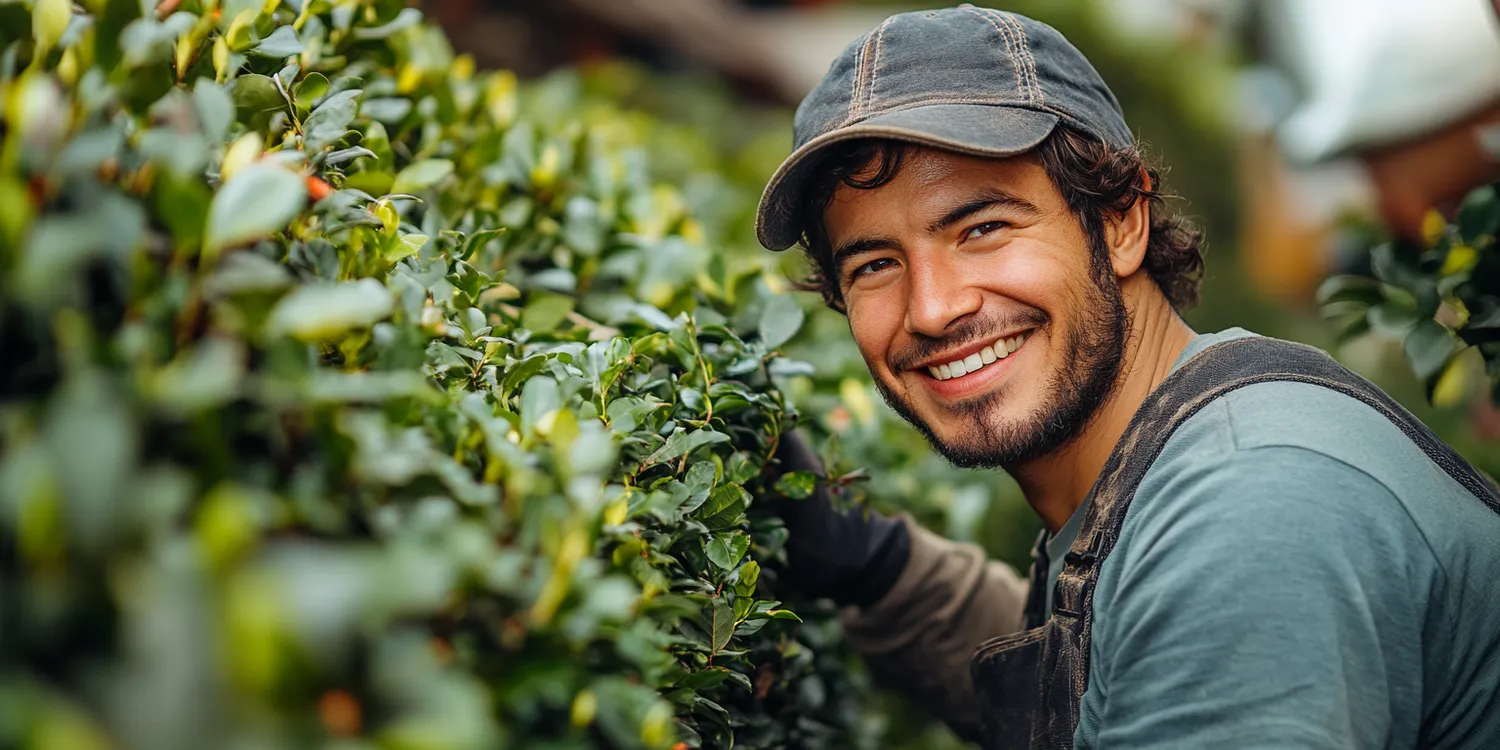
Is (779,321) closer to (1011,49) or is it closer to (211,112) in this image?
(1011,49)

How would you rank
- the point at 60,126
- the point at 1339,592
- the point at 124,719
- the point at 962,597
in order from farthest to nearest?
1. the point at 962,597
2. the point at 1339,592
3. the point at 60,126
4. the point at 124,719

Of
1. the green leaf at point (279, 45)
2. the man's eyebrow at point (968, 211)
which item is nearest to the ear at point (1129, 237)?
the man's eyebrow at point (968, 211)

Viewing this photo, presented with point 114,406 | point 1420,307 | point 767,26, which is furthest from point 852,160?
point 767,26

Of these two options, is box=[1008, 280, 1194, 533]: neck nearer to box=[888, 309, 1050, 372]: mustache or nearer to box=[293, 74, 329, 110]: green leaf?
box=[888, 309, 1050, 372]: mustache

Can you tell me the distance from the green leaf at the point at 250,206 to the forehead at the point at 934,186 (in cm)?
126

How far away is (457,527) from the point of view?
0.93 meters

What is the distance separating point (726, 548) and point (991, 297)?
0.79 meters

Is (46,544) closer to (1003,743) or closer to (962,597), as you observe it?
(1003,743)

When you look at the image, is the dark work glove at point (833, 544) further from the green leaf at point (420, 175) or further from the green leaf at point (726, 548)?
the green leaf at point (420, 175)

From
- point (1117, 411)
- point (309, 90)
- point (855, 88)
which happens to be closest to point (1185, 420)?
point (1117, 411)

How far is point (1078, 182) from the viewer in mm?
2092

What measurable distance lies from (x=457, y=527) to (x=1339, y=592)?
1.12 metres

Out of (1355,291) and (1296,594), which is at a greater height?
(1355,291)

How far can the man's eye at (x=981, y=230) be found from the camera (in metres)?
2.01
